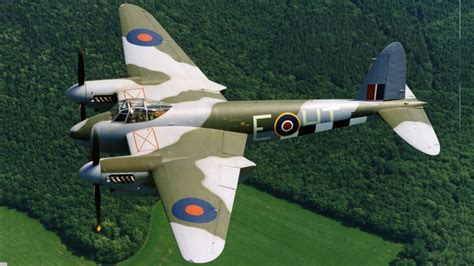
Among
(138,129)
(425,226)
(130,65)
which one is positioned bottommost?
(425,226)

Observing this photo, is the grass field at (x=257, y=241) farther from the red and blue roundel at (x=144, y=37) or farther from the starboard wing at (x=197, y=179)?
the starboard wing at (x=197, y=179)

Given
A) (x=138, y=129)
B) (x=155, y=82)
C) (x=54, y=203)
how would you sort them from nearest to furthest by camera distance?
(x=138, y=129) → (x=155, y=82) → (x=54, y=203)

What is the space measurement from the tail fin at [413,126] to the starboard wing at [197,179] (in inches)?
441

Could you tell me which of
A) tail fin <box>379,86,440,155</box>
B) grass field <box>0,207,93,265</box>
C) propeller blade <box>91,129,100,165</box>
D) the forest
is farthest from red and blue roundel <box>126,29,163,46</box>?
grass field <box>0,207,93,265</box>

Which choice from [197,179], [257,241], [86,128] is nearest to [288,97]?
[257,241]

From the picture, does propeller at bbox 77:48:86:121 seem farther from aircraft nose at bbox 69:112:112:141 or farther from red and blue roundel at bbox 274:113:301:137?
red and blue roundel at bbox 274:113:301:137

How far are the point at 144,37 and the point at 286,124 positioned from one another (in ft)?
46.1

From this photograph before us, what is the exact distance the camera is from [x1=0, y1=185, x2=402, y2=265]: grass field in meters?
74.1

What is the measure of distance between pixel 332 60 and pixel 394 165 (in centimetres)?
2053

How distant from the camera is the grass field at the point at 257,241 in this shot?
74062 millimetres

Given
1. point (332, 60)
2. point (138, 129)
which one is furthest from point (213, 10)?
point (138, 129)

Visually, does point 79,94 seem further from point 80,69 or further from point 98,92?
point 80,69

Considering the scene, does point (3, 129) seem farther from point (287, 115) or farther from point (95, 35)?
point (287, 115)

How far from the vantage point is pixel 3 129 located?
271 ft
